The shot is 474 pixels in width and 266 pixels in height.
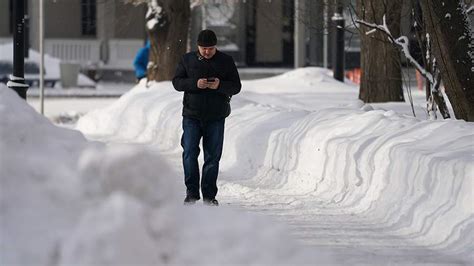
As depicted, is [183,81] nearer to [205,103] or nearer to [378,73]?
[205,103]

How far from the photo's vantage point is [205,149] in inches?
430

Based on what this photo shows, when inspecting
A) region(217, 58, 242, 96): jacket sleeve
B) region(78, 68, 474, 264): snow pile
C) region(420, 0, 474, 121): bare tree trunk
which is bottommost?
region(78, 68, 474, 264): snow pile

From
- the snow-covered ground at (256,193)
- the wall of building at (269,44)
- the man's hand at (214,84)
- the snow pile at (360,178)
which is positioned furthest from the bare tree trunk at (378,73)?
the wall of building at (269,44)

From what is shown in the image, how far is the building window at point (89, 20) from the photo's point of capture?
155ft

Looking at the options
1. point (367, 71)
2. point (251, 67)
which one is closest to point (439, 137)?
point (367, 71)

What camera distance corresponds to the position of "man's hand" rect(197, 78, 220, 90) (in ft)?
34.4

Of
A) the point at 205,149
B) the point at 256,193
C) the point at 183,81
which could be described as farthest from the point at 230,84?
the point at 256,193

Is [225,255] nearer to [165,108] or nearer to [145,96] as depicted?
[165,108]

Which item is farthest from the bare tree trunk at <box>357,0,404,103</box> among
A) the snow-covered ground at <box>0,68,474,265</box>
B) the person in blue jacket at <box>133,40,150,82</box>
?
the person in blue jacket at <box>133,40,150,82</box>

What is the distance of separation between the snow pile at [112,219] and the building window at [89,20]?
4241cm

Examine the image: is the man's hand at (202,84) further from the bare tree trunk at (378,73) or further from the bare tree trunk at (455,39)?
the bare tree trunk at (378,73)

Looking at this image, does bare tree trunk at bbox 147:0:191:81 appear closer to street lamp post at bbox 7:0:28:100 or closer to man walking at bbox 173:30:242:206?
street lamp post at bbox 7:0:28:100

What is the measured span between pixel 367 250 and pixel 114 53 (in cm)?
3955

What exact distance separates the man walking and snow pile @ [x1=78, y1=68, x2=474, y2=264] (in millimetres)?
661
